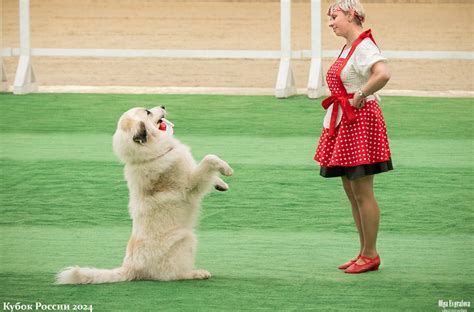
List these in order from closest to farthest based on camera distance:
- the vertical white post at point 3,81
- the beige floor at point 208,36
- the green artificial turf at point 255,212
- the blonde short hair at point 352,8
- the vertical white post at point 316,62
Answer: the green artificial turf at point 255,212 → the blonde short hair at point 352,8 → the vertical white post at point 316,62 → the vertical white post at point 3,81 → the beige floor at point 208,36

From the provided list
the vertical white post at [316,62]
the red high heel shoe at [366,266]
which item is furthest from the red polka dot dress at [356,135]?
the vertical white post at [316,62]

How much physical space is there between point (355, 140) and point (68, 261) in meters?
1.89

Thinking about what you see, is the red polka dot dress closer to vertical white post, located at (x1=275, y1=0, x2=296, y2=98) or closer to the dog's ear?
→ the dog's ear

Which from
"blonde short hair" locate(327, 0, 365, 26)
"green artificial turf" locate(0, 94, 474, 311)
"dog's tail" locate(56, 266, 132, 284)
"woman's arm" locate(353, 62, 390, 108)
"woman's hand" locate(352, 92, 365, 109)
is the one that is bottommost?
"green artificial turf" locate(0, 94, 474, 311)

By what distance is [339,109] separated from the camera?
6211 mm

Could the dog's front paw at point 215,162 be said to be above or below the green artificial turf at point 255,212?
above

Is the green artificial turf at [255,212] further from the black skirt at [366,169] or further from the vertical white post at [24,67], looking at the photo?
the vertical white post at [24,67]

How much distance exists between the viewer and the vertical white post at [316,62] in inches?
517

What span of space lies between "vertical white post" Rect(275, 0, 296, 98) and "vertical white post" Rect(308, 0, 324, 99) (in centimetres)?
27

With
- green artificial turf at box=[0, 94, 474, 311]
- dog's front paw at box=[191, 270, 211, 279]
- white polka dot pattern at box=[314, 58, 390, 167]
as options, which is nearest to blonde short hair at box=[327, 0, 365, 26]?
white polka dot pattern at box=[314, 58, 390, 167]

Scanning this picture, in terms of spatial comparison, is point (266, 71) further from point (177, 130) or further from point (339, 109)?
point (339, 109)

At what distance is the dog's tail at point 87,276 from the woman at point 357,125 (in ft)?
4.37

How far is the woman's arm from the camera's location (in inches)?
234

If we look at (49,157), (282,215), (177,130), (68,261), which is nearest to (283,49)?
(177,130)
